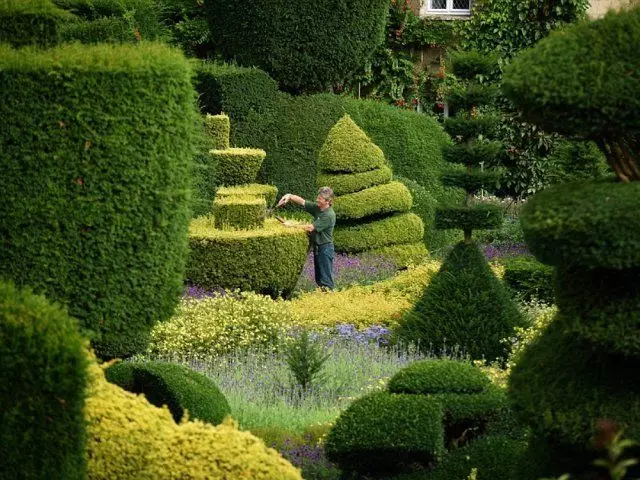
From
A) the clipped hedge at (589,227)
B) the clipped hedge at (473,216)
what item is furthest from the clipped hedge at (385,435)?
the clipped hedge at (473,216)

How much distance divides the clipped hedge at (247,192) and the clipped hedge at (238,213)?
7.3 inches

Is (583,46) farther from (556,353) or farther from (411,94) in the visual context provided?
(411,94)

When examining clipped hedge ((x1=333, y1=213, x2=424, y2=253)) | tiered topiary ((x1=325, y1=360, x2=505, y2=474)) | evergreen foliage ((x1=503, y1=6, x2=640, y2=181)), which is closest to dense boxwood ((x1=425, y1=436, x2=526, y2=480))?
tiered topiary ((x1=325, y1=360, x2=505, y2=474))

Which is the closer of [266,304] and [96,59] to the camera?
[96,59]

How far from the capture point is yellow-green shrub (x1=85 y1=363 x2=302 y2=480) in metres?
6.32

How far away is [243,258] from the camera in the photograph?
1568 centimetres

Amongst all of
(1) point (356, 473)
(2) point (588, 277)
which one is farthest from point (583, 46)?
(1) point (356, 473)

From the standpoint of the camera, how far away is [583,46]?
6.19m

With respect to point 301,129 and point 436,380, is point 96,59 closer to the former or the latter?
point 436,380

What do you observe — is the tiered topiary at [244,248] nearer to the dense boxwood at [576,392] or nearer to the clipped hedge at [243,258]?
the clipped hedge at [243,258]

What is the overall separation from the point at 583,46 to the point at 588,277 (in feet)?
3.74

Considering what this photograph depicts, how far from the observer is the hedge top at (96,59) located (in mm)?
9258

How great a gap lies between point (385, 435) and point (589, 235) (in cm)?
275

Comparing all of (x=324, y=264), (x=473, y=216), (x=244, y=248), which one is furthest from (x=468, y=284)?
(x=324, y=264)
